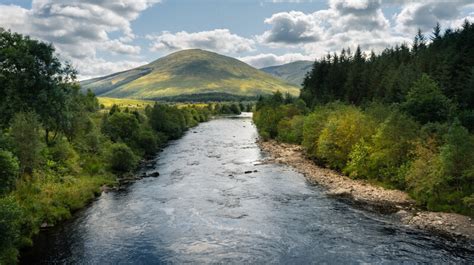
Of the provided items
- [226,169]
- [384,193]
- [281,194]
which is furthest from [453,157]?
[226,169]

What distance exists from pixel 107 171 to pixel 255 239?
122 ft

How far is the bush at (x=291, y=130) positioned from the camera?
4116 inches

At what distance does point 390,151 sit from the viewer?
5653 cm

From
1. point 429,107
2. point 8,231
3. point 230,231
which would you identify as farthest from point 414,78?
point 8,231

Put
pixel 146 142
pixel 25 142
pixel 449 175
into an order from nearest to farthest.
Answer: pixel 449 175 < pixel 25 142 < pixel 146 142

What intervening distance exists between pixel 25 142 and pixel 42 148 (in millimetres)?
5009

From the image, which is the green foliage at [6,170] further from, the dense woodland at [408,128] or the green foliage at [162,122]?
the green foliage at [162,122]

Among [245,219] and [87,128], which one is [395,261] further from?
[87,128]

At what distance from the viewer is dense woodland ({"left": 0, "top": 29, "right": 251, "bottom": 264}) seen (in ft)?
120

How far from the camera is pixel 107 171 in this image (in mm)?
65938

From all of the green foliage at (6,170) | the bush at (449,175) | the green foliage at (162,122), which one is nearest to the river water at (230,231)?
the green foliage at (6,170)

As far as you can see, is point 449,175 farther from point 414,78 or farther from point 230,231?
point 414,78

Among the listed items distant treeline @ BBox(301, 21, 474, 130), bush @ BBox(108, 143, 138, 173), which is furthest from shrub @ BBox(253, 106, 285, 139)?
bush @ BBox(108, 143, 138, 173)

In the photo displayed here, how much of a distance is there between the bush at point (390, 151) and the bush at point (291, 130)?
42418 mm
